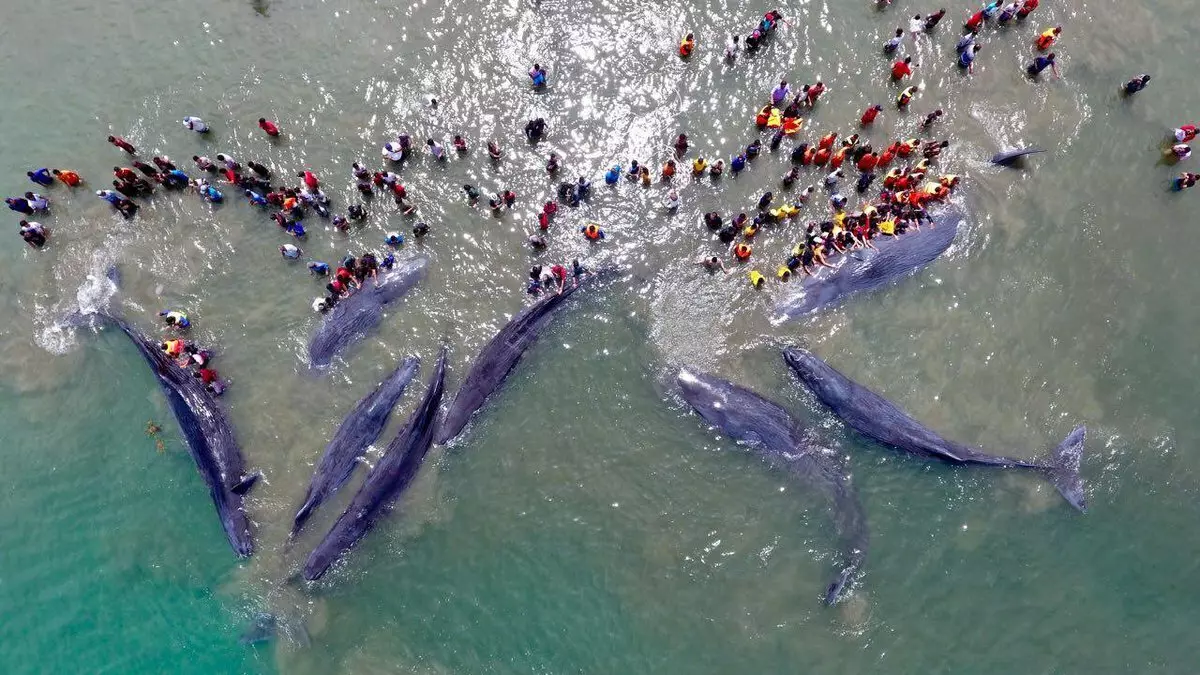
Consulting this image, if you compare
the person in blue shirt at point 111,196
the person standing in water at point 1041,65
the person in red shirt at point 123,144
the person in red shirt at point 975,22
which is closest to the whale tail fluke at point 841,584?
the person standing in water at point 1041,65

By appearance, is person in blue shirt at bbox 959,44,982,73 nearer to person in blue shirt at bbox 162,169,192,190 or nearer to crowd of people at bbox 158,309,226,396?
person in blue shirt at bbox 162,169,192,190

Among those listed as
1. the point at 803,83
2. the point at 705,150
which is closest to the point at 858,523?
the point at 705,150

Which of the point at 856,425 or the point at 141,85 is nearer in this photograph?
the point at 856,425

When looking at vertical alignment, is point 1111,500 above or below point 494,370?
above

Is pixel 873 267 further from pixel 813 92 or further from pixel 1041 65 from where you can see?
pixel 1041 65

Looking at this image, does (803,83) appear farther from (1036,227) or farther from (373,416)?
(373,416)

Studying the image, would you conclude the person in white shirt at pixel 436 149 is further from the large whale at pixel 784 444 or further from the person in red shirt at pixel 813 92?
the person in red shirt at pixel 813 92

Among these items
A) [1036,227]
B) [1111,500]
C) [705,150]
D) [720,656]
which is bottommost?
[720,656]
